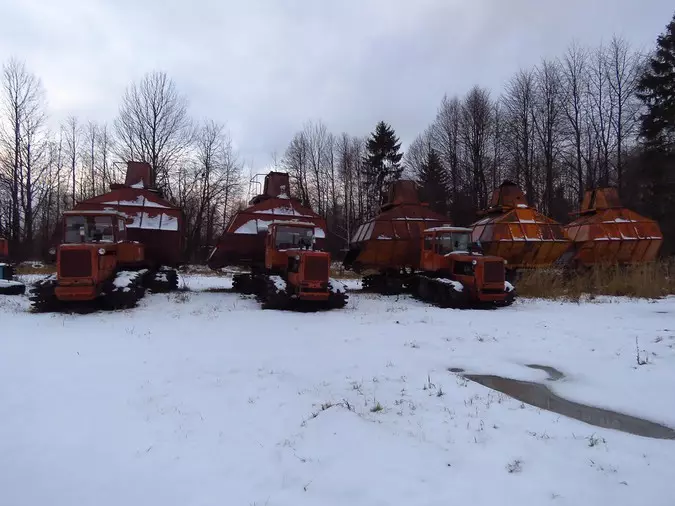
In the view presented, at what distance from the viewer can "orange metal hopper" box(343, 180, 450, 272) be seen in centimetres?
1838

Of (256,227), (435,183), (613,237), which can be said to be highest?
(435,183)

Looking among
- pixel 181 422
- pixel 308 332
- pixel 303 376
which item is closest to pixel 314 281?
pixel 308 332

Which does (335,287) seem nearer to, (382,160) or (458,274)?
(458,274)

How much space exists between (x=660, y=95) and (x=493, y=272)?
958 inches

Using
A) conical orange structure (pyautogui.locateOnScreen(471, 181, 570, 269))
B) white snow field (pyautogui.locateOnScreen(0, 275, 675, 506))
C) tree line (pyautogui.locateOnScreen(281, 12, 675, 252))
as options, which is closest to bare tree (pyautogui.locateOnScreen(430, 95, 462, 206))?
tree line (pyautogui.locateOnScreen(281, 12, 675, 252))

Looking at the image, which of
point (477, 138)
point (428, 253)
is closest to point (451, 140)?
point (477, 138)

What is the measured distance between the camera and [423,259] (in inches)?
647

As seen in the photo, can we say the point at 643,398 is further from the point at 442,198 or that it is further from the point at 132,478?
the point at 442,198

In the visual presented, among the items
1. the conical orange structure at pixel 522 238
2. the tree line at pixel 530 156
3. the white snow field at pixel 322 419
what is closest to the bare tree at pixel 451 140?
the tree line at pixel 530 156

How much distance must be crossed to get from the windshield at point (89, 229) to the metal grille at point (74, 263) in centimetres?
124

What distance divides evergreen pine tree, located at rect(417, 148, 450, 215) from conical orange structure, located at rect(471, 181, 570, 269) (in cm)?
2114

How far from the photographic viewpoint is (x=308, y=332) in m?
9.46

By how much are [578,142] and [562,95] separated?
4054 mm

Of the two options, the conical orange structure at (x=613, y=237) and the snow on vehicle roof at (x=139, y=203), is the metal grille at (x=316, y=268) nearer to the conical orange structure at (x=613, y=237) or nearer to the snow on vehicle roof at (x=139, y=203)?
the snow on vehicle roof at (x=139, y=203)
